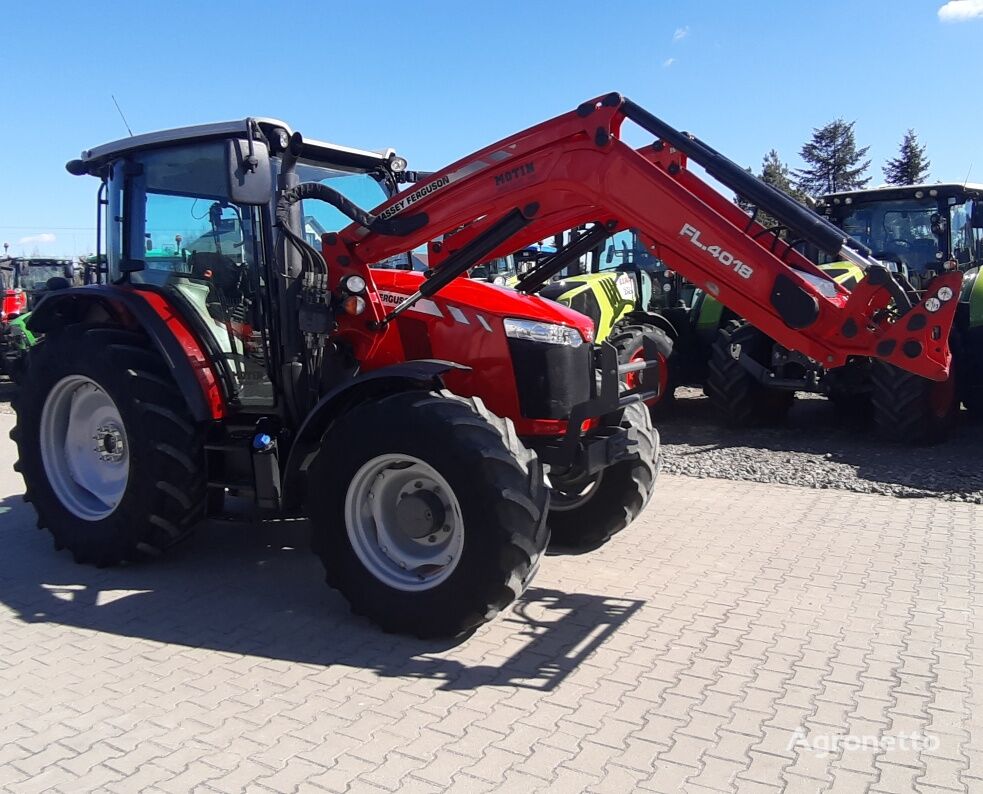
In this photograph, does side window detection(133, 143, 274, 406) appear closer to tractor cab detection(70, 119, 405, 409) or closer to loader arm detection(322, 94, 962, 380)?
tractor cab detection(70, 119, 405, 409)

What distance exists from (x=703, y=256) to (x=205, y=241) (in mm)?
2934

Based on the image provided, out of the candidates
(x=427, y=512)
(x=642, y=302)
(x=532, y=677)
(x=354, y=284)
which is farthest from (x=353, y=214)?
(x=642, y=302)

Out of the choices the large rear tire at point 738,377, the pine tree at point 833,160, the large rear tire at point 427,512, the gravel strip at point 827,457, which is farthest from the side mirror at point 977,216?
the pine tree at point 833,160

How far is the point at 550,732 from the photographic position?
314 centimetres

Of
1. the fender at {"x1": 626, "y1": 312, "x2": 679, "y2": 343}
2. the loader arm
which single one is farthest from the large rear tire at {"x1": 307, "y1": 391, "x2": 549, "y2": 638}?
the fender at {"x1": 626, "y1": 312, "x2": 679, "y2": 343}

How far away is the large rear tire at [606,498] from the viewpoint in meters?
5.01

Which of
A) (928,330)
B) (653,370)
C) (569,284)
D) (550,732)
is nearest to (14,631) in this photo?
(550,732)

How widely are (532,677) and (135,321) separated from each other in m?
3.35

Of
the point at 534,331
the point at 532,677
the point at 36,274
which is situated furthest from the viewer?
the point at 36,274

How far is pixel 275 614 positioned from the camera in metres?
4.33

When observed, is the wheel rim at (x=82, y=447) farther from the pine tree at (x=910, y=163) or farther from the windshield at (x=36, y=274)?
the pine tree at (x=910, y=163)

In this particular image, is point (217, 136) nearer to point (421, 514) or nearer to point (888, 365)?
point (421, 514)

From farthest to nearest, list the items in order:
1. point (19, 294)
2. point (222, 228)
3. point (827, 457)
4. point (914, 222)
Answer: point (19, 294) → point (914, 222) → point (827, 457) → point (222, 228)

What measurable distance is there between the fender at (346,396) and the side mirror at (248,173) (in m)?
1.05
